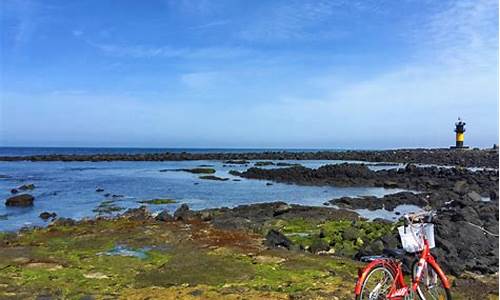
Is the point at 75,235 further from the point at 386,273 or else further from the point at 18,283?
the point at 386,273

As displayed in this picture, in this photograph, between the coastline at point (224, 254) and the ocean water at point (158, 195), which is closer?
the coastline at point (224, 254)

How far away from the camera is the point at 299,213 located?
17797 mm

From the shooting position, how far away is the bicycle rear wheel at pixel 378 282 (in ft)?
18.5

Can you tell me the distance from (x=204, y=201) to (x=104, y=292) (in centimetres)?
1655

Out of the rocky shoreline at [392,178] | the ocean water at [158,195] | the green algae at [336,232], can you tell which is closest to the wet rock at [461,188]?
the rocky shoreline at [392,178]

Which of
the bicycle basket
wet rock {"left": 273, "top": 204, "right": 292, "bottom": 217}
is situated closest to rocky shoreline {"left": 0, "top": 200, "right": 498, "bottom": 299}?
the bicycle basket

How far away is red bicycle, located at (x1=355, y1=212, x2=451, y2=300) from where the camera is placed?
5645 mm

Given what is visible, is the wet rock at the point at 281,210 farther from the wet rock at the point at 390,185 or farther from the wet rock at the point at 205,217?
the wet rock at the point at 390,185

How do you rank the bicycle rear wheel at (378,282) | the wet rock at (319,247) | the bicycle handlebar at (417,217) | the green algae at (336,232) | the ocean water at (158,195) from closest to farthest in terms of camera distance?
1. the bicycle rear wheel at (378,282)
2. the bicycle handlebar at (417,217)
3. the wet rock at (319,247)
4. the green algae at (336,232)
5. the ocean water at (158,195)

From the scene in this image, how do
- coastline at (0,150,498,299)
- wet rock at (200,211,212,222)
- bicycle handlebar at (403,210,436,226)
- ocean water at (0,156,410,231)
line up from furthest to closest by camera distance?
ocean water at (0,156,410,231)
wet rock at (200,211,212,222)
coastline at (0,150,498,299)
bicycle handlebar at (403,210,436,226)

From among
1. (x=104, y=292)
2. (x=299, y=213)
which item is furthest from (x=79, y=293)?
(x=299, y=213)

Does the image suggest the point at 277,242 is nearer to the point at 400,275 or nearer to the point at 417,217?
the point at 400,275

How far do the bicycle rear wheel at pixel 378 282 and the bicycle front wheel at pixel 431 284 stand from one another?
1.29 feet

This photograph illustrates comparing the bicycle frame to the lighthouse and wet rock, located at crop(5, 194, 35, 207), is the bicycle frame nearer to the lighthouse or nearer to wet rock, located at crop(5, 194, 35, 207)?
wet rock, located at crop(5, 194, 35, 207)
